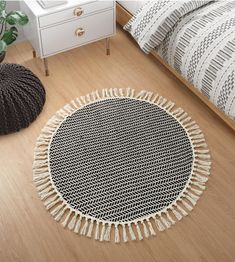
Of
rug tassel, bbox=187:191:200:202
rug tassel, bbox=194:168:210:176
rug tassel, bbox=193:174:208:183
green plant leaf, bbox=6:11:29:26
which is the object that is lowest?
rug tassel, bbox=187:191:200:202

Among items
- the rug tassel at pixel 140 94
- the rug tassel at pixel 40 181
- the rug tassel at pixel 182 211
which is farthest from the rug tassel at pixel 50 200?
the rug tassel at pixel 140 94

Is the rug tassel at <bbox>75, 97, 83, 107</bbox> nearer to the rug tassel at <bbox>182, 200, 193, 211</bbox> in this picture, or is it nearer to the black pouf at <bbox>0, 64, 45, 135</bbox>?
the black pouf at <bbox>0, 64, 45, 135</bbox>

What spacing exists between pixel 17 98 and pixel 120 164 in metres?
0.67

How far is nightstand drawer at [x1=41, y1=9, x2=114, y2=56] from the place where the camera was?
258 centimetres

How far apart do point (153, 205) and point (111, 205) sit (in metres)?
0.20

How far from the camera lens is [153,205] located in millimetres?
2053

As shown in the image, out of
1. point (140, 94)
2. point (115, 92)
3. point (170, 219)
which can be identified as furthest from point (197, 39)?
point (170, 219)

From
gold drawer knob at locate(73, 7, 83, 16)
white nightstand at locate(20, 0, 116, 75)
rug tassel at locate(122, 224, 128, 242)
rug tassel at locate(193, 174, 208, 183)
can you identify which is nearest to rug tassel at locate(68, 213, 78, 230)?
rug tassel at locate(122, 224, 128, 242)

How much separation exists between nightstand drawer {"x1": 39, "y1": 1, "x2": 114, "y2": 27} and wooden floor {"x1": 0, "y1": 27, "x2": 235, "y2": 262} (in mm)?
365

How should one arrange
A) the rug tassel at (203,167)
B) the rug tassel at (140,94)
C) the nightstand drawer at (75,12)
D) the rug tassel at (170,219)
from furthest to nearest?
the rug tassel at (140,94) → the nightstand drawer at (75,12) → the rug tassel at (203,167) → the rug tassel at (170,219)

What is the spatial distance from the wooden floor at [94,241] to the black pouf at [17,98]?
68 mm

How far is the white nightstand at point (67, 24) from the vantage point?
2498 mm

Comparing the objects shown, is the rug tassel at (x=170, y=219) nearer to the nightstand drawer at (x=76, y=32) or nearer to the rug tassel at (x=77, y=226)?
the rug tassel at (x=77, y=226)

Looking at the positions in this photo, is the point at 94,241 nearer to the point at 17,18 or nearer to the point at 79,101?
the point at 79,101
